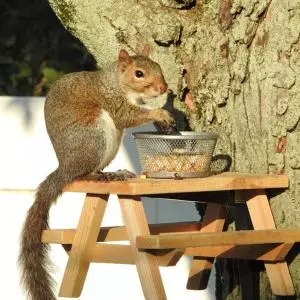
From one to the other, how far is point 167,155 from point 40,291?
0.64 metres

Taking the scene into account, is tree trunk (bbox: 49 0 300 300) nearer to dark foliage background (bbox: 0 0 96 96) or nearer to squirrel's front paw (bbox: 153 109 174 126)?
squirrel's front paw (bbox: 153 109 174 126)

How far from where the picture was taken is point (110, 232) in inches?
152

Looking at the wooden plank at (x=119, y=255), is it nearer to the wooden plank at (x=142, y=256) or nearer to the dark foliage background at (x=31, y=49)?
the wooden plank at (x=142, y=256)

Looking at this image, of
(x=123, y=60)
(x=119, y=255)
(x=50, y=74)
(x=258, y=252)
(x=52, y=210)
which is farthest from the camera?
(x=50, y=74)

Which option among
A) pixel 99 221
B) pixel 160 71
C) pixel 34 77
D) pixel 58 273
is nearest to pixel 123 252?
pixel 99 221

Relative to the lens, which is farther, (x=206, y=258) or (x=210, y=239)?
(x=206, y=258)

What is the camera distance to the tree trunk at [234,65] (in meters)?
3.75

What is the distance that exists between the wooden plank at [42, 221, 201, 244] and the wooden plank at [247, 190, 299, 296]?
13.1 inches

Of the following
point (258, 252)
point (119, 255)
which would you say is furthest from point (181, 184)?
point (258, 252)

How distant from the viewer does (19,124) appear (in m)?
5.06

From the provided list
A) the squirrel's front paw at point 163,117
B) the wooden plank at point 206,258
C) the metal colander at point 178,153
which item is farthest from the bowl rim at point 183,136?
the wooden plank at point 206,258

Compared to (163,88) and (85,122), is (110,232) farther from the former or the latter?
(163,88)

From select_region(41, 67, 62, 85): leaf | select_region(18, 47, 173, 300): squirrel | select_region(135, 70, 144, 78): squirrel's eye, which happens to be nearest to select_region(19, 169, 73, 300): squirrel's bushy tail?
select_region(18, 47, 173, 300): squirrel

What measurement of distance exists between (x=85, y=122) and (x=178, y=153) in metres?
0.45
